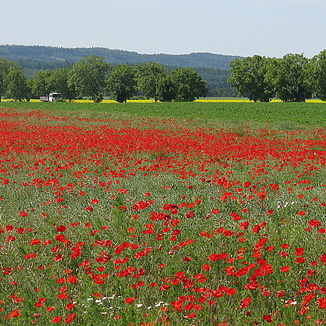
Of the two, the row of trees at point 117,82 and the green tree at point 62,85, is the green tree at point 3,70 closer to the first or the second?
the row of trees at point 117,82

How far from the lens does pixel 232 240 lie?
502 cm

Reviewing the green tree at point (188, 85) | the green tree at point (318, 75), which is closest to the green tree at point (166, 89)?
the green tree at point (188, 85)

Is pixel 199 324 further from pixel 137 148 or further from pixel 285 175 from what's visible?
pixel 137 148

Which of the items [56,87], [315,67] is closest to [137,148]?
[315,67]

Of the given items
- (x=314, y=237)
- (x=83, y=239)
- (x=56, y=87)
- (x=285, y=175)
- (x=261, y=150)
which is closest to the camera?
(x=314, y=237)

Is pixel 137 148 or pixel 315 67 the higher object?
pixel 315 67

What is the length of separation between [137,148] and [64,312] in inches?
406

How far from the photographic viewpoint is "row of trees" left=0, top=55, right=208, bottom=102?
330 feet

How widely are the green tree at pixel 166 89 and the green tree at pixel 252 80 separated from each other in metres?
15.0

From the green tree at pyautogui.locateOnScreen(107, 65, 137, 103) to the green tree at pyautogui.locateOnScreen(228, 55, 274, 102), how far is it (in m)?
27.2

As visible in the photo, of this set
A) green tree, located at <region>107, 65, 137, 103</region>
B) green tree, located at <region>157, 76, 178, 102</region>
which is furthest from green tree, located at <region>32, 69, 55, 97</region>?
green tree, located at <region>157, 76, 178, 102</region>

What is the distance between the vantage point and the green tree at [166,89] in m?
99.9

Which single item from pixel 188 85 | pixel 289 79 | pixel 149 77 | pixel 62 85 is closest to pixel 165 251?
pixel 289 79

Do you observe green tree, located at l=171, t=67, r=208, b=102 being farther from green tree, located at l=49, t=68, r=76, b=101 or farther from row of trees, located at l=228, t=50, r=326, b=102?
green tree, located at l=49, t=68, r=76, b=101
